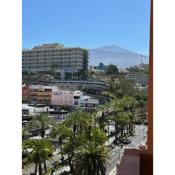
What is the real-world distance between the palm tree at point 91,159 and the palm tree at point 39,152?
522 mm

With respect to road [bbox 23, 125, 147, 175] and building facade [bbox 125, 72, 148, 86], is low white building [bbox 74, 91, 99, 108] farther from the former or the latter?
road [bbox 23, 125, 147, 175]

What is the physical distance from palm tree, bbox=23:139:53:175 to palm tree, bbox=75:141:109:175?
20.6 inches

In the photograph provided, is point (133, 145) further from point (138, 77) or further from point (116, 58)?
point (116, 58)

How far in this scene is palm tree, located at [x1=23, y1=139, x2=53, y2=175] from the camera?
445cm

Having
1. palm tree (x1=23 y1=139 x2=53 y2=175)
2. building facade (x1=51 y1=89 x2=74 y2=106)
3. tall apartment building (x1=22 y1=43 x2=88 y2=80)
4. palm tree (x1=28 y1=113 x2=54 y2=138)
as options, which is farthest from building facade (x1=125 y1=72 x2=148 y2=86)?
palm tree (x1=23 y1=139 x2=53 y2=175)

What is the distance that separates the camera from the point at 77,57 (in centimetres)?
377

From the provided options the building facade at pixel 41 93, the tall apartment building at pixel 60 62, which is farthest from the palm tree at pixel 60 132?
the tall apartment building at pixel 60 62

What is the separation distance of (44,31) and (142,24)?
56.4 inches

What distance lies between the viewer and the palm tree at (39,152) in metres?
4.45
